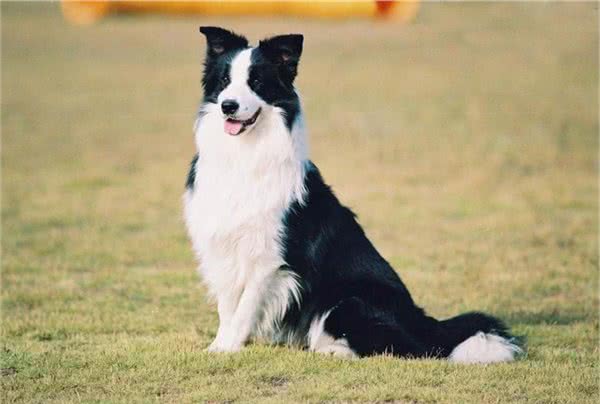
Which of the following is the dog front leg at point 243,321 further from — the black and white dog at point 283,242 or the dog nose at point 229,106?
the dog nose at point 229,106

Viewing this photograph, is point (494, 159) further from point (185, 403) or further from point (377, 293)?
point (185, 403)

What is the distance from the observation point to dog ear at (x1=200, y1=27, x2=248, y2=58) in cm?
618

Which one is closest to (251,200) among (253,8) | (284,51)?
(284,51)

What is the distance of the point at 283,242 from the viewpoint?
6.26 metres

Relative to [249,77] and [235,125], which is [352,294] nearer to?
[235,125]

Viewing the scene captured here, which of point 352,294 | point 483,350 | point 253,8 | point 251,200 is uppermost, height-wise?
point 251,200

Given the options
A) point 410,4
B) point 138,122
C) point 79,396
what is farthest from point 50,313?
point 410,4

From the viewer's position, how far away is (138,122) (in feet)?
68.4

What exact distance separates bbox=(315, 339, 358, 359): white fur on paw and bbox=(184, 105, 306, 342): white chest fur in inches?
15.2

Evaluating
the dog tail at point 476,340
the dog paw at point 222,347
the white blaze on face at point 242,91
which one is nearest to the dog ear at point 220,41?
the white blaze on face at point 242,91

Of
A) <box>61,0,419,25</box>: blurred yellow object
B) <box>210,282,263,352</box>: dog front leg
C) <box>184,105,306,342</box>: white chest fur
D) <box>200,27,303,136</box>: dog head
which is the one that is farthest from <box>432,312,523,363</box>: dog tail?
<box>61,0,419,25</box>: blurred yellow object

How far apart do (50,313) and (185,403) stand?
9.38 feet

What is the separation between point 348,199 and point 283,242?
7367 mm

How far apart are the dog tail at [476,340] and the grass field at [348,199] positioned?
16 centimetres
